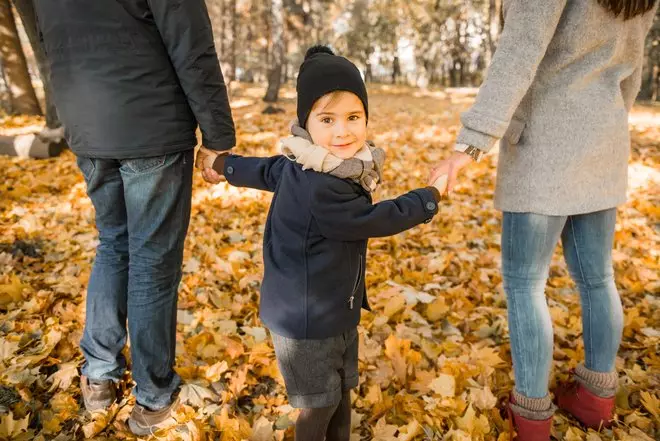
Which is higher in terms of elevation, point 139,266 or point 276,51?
point 276,51

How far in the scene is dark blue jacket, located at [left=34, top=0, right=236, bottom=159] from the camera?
1.61 metres

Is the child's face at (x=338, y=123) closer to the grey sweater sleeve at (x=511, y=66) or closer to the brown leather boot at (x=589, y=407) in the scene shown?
the grey sweater sleeve at (x=511, y=66)

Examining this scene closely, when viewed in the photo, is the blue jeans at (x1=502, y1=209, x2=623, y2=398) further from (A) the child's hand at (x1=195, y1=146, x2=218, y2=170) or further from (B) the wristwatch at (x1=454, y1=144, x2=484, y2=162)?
(A) the child's hand at (x1=195, y1=146, x2=218, y2=170)

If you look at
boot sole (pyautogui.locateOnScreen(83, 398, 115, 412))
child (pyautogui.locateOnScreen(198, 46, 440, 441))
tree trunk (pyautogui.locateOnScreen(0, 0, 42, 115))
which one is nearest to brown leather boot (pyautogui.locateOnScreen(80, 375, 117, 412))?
boot sole (pyautogui.locateOnScreen(83, 398, 115, 412))

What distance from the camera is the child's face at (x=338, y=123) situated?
1.44 meters

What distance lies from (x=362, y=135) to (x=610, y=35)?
0.91m

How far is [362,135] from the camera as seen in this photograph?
4.88ft

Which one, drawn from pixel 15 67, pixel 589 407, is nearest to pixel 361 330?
pixel 589 407

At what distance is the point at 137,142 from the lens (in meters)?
1.69

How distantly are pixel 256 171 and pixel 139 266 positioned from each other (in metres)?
0.65

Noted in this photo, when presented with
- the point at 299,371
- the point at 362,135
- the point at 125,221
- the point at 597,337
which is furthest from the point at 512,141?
the point at 125,221

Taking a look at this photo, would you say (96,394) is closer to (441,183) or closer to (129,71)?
(129,71)

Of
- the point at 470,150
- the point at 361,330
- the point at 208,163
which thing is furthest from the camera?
the point at 361,330

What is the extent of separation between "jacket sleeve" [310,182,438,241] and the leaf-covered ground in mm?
1057
